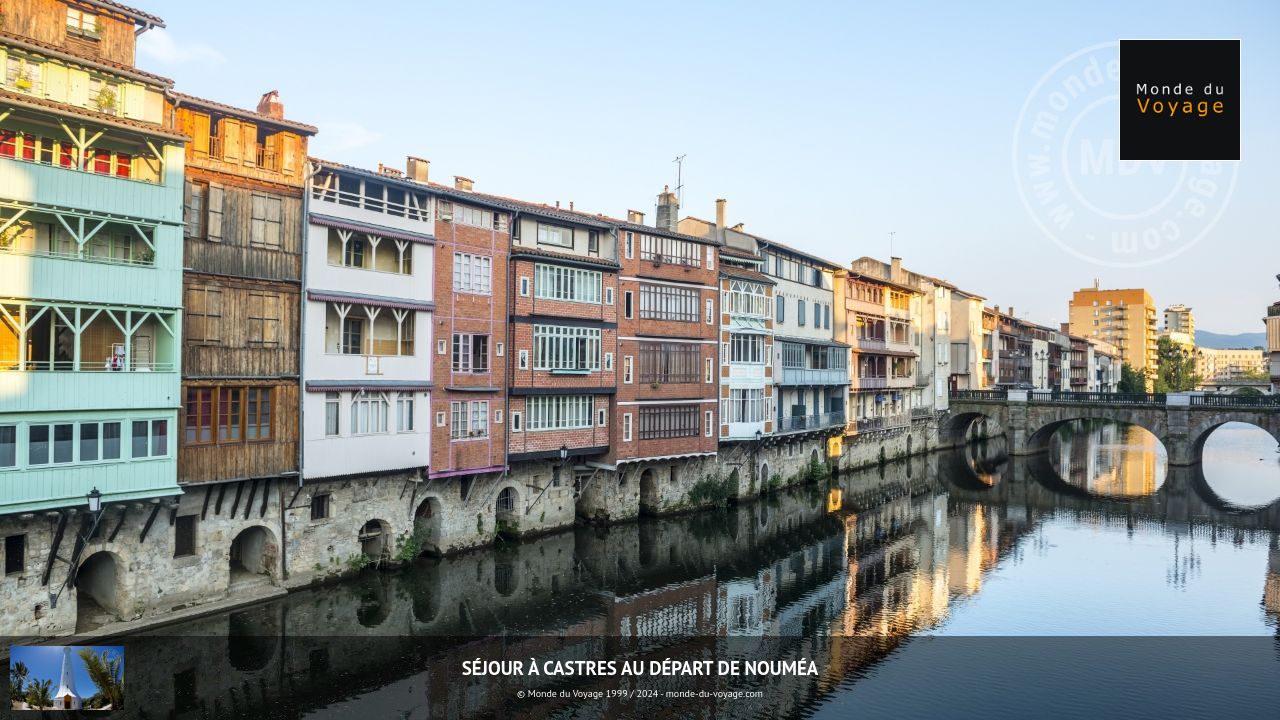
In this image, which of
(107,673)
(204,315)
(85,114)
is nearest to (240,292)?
(204,315)

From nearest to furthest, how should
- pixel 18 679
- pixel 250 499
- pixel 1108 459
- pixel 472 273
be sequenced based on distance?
1. pixel 18 679
2. pixel 250 499
3. pixel 472 273
4. pixel 1108 459

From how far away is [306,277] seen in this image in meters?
32.1

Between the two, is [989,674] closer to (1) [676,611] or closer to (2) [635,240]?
(1) [676,611]

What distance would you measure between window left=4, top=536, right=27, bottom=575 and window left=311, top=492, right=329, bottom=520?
33.2 ft

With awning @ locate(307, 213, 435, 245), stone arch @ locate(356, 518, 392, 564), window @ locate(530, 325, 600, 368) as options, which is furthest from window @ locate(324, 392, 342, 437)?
window @ locate(530, 325, 600, 368)

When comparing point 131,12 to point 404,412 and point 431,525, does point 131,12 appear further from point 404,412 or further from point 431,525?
point 431,525

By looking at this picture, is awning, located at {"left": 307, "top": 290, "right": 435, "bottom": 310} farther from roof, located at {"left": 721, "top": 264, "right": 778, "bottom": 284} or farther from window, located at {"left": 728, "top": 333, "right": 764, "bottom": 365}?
window, located at {"left": 728, "top": 333, "right": 764, "bottom": 365}

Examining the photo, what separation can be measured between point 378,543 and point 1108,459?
91745 millimetres

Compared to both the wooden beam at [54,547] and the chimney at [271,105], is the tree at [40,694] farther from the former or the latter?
the chimney at [271,105]

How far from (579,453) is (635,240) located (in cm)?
1296

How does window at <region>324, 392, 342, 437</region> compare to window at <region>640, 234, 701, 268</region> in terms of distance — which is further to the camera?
window at <region>640, 234, 701, 268</region>

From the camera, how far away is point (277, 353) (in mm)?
31547

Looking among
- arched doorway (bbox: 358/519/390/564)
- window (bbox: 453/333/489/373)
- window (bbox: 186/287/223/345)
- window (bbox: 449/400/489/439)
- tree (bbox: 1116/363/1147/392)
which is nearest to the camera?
window (bbox: 186/287/223/345)

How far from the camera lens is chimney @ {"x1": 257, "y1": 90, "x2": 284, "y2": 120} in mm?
33156
